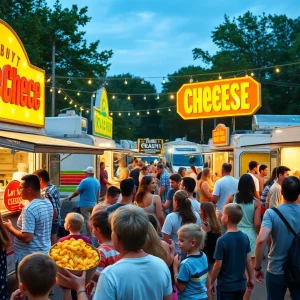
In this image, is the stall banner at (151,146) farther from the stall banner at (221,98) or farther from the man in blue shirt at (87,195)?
the man in blue shirt at (87,195)

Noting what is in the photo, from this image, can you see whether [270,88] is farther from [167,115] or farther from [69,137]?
[69,137]

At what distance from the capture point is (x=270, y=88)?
55.2 meters

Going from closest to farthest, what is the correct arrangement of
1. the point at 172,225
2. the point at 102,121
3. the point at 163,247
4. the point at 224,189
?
the point at 163,247, the point at 172,225, the point at 224,189, the point at 102,121

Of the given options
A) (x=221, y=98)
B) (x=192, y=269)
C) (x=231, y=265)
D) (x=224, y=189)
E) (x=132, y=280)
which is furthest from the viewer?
(x=221, y=98)

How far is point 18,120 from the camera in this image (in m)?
9.62

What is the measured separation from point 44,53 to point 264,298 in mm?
30781

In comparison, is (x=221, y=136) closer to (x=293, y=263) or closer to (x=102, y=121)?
(x=102, y=121)

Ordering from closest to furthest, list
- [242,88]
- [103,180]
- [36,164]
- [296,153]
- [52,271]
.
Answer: [52,271] → [36,164] → [296,153] → [103,180] → [242,88]

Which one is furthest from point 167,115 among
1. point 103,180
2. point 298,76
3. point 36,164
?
point 36,164

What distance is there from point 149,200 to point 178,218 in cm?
167

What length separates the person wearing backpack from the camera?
14.9ft

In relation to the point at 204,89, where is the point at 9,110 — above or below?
below

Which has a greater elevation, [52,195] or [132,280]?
[52,195]

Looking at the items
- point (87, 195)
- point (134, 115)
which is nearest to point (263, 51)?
point (134, 115)
